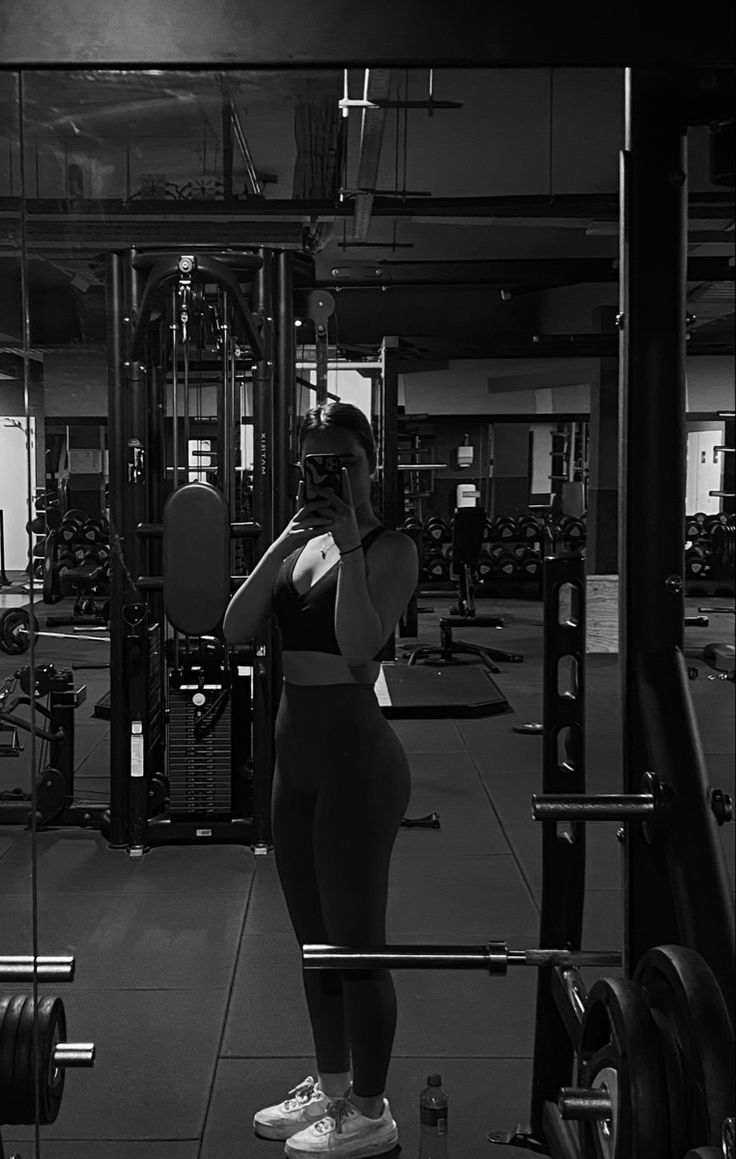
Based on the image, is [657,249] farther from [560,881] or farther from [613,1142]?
[613,1142]

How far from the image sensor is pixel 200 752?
6.58 ft

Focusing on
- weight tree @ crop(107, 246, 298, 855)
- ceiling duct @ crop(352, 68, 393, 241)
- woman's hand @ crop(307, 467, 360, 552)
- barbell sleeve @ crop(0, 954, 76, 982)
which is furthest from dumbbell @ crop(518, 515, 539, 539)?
barbell sleeve @ crop(0, 954, 76, 982)

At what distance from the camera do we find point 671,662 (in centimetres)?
142

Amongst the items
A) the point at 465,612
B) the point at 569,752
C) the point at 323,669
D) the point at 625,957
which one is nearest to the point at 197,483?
the point at 323,669

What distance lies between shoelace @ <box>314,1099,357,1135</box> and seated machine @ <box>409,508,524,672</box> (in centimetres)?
69

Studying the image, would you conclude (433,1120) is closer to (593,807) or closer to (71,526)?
(593,807)

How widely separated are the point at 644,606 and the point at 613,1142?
0.64 meters

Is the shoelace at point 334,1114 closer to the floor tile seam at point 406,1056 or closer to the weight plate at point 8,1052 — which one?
the floor tile seam at point 406,1056

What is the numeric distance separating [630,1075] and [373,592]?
0.65 m

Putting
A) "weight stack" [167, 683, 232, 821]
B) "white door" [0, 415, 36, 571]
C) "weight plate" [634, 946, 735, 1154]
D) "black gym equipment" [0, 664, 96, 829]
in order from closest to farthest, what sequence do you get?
"weight plate" [634, 946, 735, 1154], "white door" [0, 415, 36, 571], "black gym equipment" [0, 664, 96, 829], "weight stack" [167, 683, 232, 821]

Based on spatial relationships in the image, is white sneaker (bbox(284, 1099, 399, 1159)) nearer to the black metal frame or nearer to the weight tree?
the weight tree

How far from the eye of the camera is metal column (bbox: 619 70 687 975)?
1.38m

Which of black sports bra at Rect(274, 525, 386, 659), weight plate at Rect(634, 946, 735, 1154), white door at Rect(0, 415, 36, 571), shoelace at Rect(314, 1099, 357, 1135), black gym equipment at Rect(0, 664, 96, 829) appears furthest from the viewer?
shoelace at Rect(314, 1099, 357, 1135)

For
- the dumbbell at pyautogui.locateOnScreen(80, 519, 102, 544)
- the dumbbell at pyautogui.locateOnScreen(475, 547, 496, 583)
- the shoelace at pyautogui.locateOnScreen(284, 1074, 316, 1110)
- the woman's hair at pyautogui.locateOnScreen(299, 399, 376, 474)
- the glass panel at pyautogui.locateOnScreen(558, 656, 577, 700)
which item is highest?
the woman's hair at pyautogui.locateOnScreen(299, 399, 376, 474)
